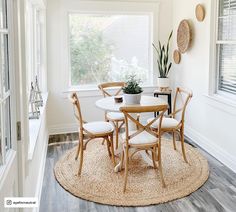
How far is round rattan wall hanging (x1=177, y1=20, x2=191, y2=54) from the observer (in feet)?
14.8

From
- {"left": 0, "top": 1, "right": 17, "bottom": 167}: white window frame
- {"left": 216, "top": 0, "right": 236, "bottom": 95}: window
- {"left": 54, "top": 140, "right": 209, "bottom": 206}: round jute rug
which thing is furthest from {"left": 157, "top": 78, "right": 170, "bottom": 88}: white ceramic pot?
{"left": 0, "top": 1, "right": 17, "bottom": 167}: white window frame

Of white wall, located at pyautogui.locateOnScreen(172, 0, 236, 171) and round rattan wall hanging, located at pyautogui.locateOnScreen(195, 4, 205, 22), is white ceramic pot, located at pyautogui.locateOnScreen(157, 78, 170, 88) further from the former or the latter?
round rattan wall hanging, located at pyautogui.locateOnScreen(195, 4, 205, 22)

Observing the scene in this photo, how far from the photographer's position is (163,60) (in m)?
5.17

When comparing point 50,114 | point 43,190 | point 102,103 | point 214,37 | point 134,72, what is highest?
point 214,37

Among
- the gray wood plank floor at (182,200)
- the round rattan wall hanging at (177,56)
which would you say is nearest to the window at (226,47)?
the round rattan wall hanging at (177,56)

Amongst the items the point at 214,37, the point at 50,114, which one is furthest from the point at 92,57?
the point at 214,37

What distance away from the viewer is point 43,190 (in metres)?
3.04

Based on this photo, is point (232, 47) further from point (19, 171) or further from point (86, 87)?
point (19, 171)

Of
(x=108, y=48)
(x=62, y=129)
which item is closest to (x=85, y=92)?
(x=62, y=129)

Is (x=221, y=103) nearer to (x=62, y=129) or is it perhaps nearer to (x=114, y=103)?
(x=114, y=103)

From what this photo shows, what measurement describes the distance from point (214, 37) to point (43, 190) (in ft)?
9.24

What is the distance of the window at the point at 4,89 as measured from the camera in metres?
1.44

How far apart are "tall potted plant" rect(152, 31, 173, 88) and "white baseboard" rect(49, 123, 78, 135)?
160 centimetres

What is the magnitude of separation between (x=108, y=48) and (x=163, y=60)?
96cm
